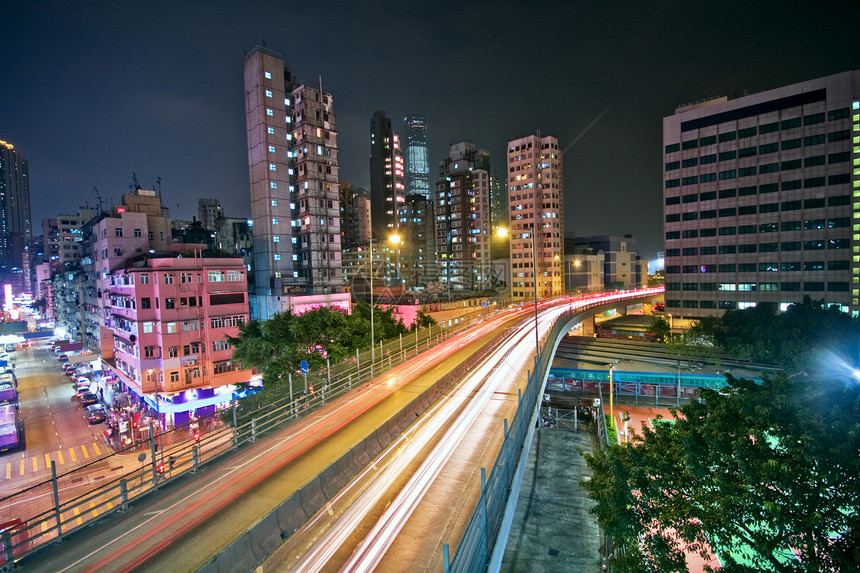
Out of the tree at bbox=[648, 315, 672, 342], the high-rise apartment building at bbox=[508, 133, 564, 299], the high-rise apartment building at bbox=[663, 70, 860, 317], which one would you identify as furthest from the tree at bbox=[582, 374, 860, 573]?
the high-rise apartment building at bbox=[508, 133, 564, 299]

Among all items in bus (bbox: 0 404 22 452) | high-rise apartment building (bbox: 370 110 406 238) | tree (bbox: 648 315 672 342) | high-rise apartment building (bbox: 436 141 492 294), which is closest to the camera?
bus (bbox: 0 404 22 452)

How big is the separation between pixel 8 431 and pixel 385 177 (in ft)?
469

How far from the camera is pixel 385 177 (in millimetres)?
166750

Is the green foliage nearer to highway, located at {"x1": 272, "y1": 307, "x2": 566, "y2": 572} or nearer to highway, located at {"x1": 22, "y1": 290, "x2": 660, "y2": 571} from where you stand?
highway, located at {"x1": 272, "y1": 307, "x2": 566, "y2": 572}

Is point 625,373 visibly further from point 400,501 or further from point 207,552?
point 207,552

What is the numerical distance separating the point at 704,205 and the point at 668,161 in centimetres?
993

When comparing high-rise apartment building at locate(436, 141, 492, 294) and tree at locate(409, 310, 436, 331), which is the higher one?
high-rise apartment building at locate(436, 141, 492, 294)

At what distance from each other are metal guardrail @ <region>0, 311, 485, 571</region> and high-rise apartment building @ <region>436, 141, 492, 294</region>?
88214 millimetres

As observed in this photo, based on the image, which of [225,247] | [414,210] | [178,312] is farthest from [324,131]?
[414,210]

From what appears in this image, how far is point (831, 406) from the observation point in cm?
1107

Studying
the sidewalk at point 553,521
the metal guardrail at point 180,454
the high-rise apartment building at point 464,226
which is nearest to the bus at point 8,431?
the metal guardrail at point 180,454

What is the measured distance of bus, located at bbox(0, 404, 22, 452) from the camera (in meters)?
37.2

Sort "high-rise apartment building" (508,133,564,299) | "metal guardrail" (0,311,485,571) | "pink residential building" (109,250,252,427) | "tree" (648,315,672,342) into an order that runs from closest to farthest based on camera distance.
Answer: "metal guardrail" (0,311,485,571)
"pink residential building" (109,250,252,427)
"tree" (648,315,672,342)
"high-rise apartment building" (508,133,564,299)

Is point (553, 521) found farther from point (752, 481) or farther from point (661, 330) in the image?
point (661, 330)
